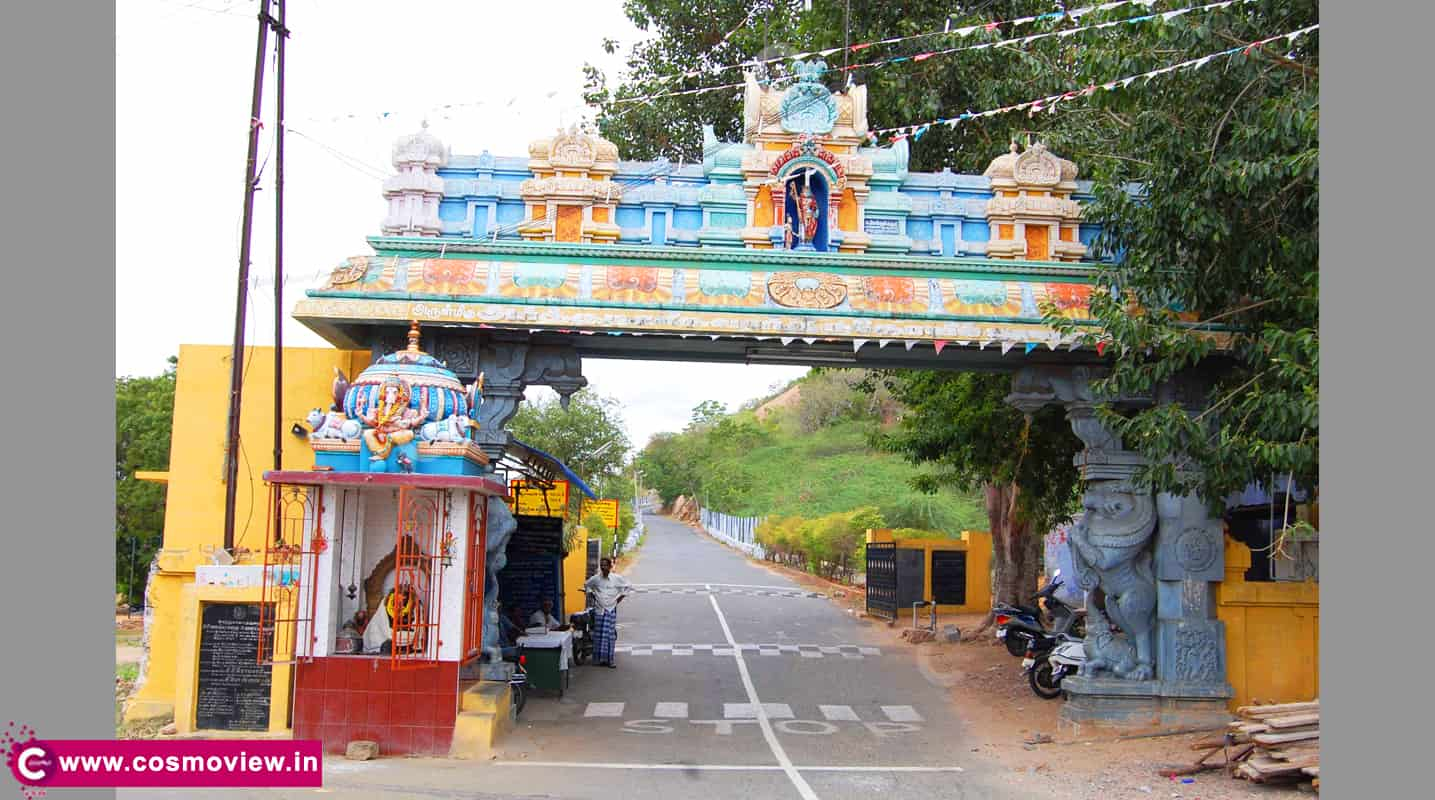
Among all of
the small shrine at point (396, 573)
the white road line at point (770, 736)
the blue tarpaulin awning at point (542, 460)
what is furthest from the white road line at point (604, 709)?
the blue tarpaulin awning at point (542, 460)

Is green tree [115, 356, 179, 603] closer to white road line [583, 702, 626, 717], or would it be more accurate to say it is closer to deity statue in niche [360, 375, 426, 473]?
white road line [583, 702, 626, 717]

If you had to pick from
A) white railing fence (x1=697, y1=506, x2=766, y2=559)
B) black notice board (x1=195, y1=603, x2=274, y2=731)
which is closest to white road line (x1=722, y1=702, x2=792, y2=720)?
black notice board (x1=195, y1=603, x2=274, y2=731)

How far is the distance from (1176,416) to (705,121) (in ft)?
39.1

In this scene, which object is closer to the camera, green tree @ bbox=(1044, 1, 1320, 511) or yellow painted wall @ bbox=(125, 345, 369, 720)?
green tree @ bbox=(1044, 1, 1320, 511)

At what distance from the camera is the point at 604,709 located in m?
12.6

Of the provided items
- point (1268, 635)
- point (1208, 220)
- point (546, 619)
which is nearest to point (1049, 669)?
point (1268, 635)

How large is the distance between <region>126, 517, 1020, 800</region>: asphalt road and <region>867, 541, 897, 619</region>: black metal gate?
84.5 inches

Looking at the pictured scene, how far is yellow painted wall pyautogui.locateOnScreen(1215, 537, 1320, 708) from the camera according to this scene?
11.0 m

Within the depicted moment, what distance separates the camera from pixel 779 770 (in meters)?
9.84

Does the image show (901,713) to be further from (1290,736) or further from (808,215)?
(808,215)

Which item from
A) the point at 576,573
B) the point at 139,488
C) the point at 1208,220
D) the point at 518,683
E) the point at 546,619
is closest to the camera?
the point at 1208,220

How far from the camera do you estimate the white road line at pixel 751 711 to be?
12.3m

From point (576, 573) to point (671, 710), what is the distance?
441 inches

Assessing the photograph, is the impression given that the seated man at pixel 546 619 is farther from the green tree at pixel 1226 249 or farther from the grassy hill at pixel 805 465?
the grassy hill at pixel 805 465
